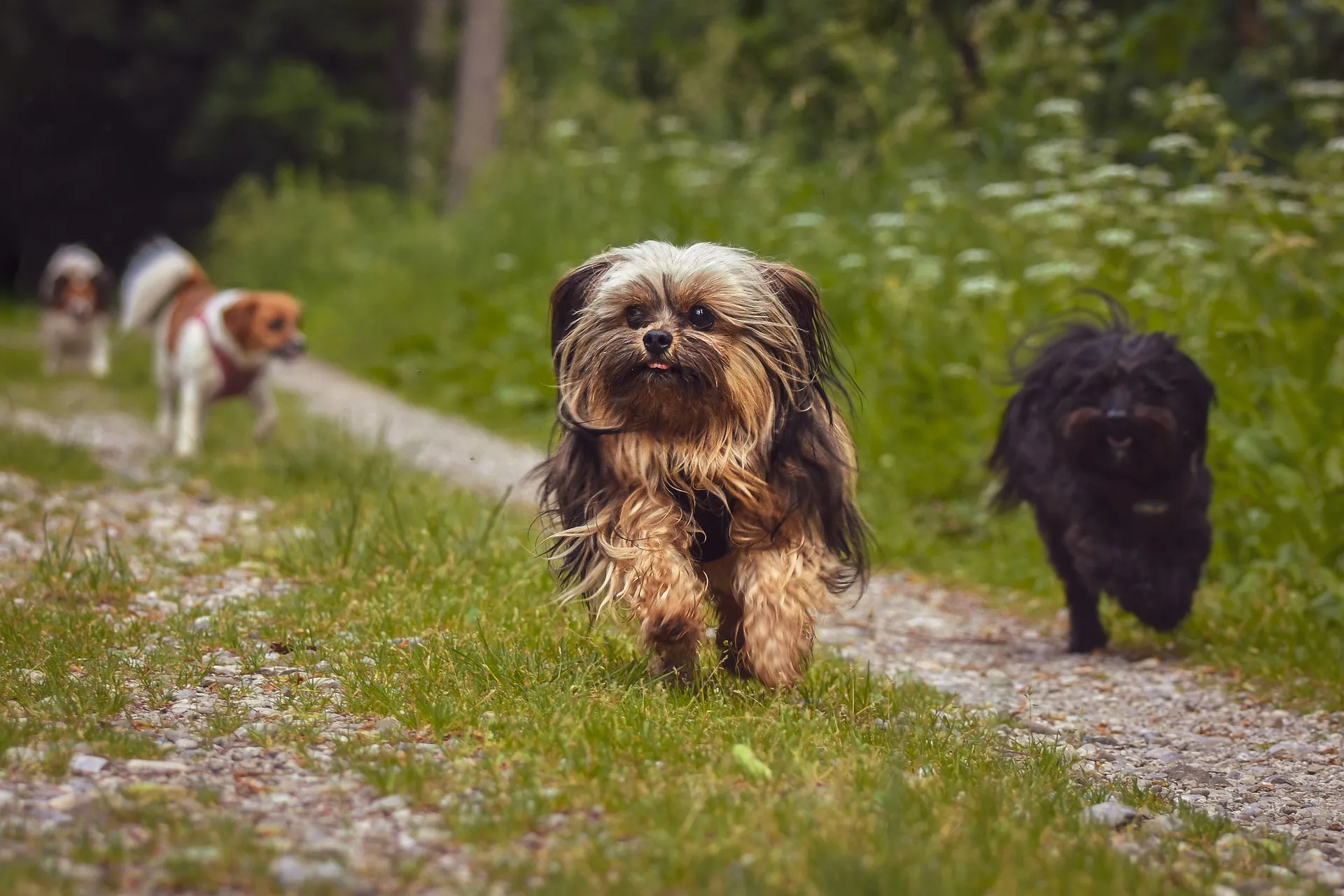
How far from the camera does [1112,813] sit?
371 centimetres

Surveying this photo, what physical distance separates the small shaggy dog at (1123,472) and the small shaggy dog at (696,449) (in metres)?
→ 1.85

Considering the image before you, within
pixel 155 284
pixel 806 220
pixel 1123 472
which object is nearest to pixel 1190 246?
pixel 1123 472

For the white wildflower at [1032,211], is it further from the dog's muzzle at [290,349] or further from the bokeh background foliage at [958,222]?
the dog's muzzle at [290,349]

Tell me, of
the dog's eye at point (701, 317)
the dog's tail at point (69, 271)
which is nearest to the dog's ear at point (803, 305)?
the dog's eye at point (701, 317)

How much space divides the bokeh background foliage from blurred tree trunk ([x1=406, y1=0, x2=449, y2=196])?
23.3 feet

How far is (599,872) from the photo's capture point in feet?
9.57

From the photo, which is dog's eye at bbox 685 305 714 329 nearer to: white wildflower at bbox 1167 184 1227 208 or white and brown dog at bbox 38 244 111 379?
white wildflower at bbox 1167 184 1227 208

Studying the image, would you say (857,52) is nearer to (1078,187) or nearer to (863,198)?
(863,198)

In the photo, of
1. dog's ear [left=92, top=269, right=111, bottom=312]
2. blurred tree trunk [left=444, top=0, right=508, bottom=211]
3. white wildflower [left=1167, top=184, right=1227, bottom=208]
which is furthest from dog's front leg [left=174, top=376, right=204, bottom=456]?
blurred tree trunk [left=444, top=0, right=508, bottom=211]

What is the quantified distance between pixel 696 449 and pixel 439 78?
26548mm

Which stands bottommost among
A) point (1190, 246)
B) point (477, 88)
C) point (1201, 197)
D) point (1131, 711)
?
point (1131, 711)

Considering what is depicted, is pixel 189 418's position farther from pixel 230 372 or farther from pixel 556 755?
pixel 556 755

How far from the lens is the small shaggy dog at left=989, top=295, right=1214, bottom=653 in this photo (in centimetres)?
589

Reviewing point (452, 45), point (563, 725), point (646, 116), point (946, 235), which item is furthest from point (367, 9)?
point (563, 725)
